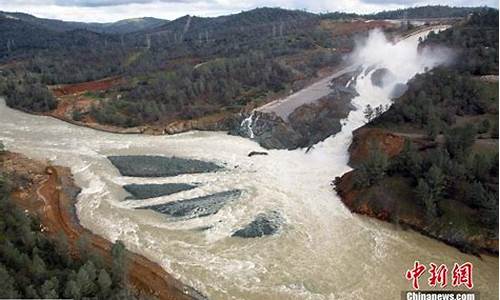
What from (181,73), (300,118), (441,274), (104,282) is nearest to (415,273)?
(441,274)

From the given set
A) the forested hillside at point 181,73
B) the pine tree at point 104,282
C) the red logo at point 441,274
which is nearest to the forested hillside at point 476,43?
the forested hillside at point 181,73

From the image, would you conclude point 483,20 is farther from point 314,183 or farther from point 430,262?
point 430,262

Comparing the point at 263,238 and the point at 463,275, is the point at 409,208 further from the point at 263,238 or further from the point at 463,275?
the point at 263,238

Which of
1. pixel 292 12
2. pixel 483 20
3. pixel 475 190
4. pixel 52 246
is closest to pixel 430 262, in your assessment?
pixel 475 190

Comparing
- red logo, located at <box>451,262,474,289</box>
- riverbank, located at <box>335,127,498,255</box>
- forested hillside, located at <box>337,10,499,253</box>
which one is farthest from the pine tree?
forested hillside, located at <box>337,10,499,253</box>

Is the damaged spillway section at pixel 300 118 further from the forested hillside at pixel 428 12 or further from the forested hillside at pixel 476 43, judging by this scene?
the forested hillside at pixel 428 12
